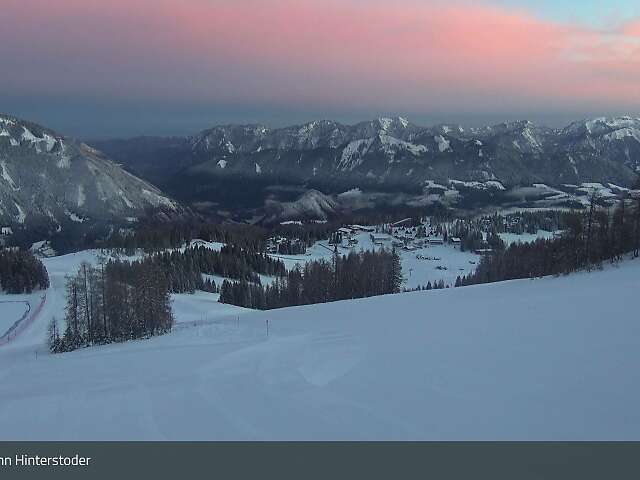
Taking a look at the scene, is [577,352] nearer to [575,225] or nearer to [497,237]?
[575,225]

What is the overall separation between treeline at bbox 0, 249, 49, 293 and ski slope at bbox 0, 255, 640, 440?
239ft

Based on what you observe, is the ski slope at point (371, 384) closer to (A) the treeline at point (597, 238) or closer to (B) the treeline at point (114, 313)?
(B) the treeline at point (114, 313)

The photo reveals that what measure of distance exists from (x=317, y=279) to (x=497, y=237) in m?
107

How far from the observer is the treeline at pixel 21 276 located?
82375 millimetres

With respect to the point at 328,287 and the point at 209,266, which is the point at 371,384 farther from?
the point at 209,266

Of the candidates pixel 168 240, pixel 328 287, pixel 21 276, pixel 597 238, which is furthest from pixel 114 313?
→ pixel 168 240

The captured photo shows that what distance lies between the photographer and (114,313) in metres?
36.7

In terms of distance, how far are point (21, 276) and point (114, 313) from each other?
5784 cm

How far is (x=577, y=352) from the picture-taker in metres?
13.7

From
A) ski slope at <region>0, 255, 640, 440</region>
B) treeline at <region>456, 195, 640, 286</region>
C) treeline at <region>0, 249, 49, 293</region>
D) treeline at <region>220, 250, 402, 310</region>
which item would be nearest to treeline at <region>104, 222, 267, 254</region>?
treeline at <region>0, 249, 49, 293</region>
